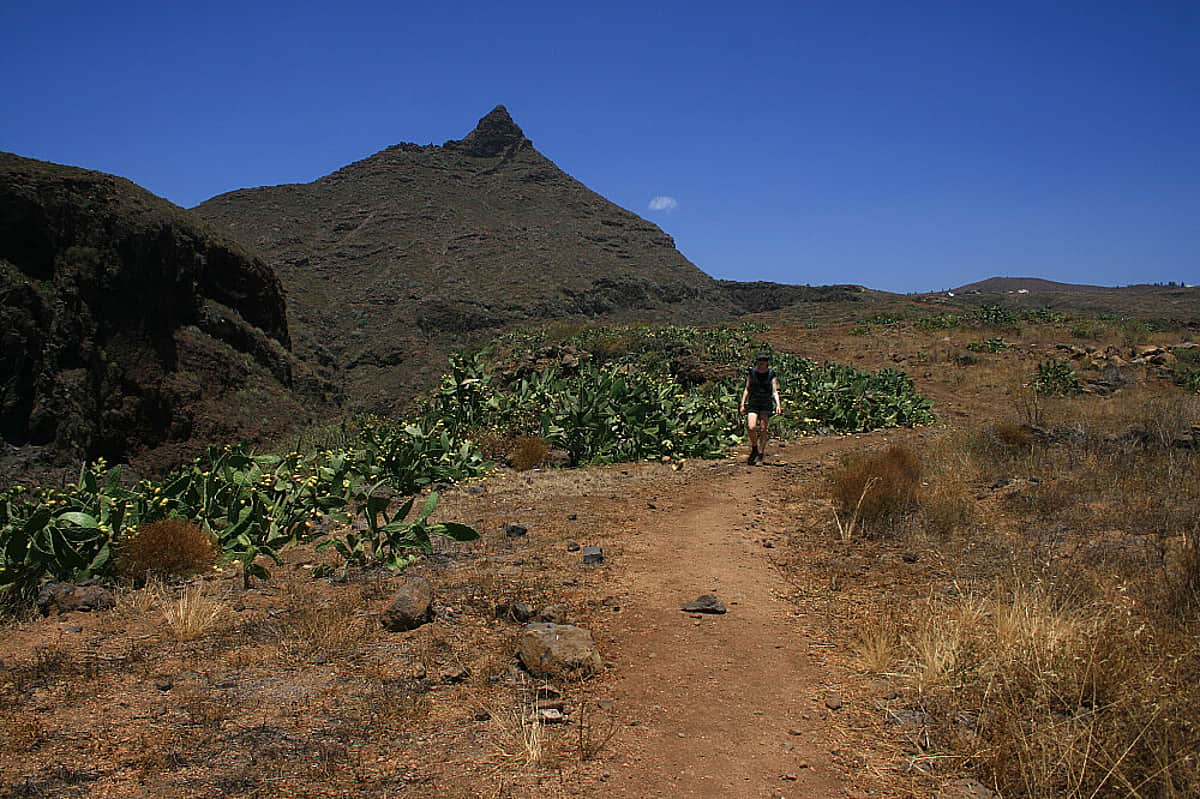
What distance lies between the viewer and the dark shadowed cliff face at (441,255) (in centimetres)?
2683

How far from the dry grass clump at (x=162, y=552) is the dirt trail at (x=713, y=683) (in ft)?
8.65

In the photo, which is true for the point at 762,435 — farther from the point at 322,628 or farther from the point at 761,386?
the point at 322,628

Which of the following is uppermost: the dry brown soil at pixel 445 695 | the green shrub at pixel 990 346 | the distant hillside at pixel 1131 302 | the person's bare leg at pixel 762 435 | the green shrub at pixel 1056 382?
the distant hillside at pixel 1131 302

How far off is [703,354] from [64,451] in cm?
1147

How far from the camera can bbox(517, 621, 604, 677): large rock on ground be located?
127 inches

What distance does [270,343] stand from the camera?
14109mm

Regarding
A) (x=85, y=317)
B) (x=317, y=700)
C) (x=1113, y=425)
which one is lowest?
(x=317, y=700)

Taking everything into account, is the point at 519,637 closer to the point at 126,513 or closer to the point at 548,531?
the point at 548,531

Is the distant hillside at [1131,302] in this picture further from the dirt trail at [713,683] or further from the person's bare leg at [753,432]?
the dirt trail at [713,683]

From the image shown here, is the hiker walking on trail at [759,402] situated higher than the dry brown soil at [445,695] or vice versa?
the hiker walking on trail at [759,402]

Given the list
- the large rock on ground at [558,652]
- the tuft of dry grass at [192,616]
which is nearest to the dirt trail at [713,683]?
the large rock on ground at [558,652]

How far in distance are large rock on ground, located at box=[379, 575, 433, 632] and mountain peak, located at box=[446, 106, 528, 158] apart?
49262mm

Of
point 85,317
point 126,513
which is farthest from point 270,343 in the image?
point 126,513

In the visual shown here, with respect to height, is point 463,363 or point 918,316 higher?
point 918,316
